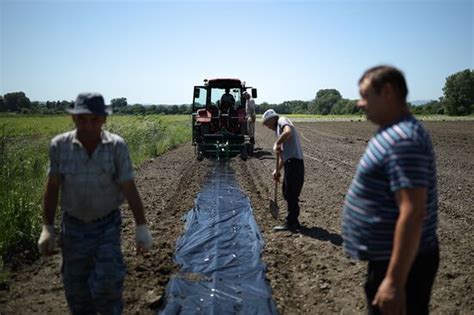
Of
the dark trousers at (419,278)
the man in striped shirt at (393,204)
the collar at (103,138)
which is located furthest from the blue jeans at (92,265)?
the dark trousers at (419,278)

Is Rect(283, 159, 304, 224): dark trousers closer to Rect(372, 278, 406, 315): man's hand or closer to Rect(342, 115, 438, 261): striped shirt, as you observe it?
Rect(342, 115, 438, 261): striped shirt

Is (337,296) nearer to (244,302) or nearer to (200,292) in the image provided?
(244,302)

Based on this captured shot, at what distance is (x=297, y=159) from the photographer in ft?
19.7

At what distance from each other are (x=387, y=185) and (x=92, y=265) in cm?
206

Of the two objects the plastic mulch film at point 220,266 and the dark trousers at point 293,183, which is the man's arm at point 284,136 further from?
the plastic mulch film at point 220,266

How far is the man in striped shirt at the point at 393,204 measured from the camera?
1885 mm

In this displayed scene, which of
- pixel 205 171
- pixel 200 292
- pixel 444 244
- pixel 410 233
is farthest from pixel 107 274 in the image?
pixel 205 171

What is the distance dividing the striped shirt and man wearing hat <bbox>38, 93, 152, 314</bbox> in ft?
4.90

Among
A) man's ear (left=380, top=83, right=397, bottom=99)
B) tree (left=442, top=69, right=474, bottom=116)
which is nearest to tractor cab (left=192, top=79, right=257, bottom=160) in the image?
man's ear (left=380, top=83, right=397, bottom=99)

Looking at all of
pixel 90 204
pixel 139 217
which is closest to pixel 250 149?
pixel 139 217

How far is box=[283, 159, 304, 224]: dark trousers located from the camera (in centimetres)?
602

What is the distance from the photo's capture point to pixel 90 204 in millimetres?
2842

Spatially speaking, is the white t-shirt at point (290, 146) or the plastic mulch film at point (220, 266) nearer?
the plastic mulch film at point (220, 266)

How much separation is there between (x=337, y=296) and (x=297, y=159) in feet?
7.68
